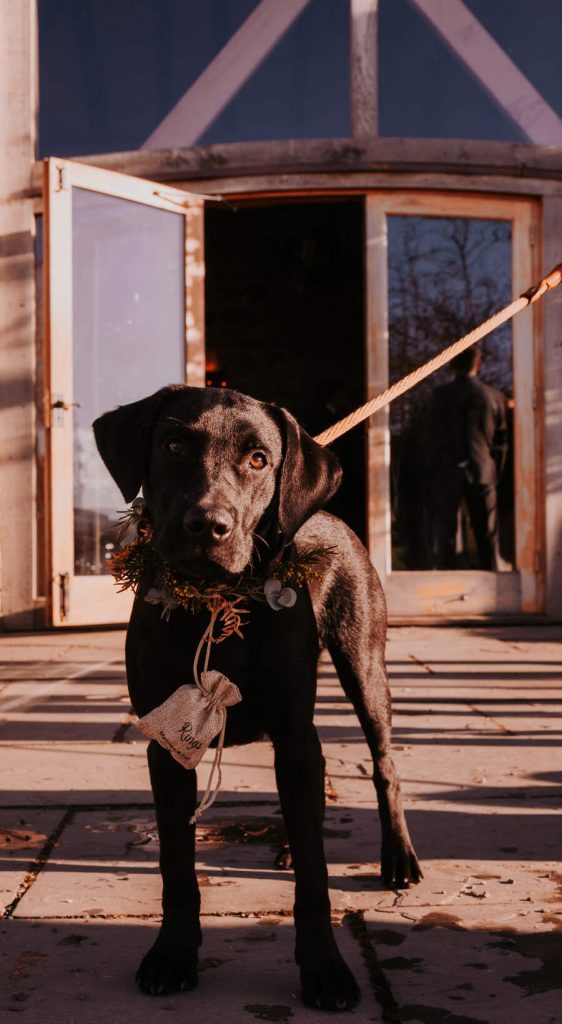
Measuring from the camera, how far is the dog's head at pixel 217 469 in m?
2.00

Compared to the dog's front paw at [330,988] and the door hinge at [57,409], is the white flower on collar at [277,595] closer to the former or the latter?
the dog's front paw at [330,988]

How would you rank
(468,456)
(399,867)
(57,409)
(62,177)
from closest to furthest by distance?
(399,867) → (57,409) → (62,177) → (468,456)

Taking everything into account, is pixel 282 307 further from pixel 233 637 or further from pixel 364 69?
pixel 233 637

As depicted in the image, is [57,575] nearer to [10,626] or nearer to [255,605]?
[10,626]

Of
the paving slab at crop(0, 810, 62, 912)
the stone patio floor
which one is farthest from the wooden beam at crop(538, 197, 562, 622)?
the paving slab at crop(0, 810, 62, 912)

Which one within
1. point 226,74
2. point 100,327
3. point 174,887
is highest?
point 226,74

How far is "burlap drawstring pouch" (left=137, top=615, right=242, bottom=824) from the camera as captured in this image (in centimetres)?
195

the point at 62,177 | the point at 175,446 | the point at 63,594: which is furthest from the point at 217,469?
the point at 62,177

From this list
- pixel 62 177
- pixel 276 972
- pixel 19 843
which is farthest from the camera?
pixel 62 177

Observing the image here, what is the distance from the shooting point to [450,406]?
829cm

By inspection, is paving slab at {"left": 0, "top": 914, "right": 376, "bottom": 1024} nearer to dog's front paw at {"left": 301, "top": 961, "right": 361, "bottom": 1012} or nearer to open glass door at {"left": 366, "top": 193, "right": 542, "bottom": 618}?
dog's front paw at {"left": 301, "top": 961, "right": 361, "bottom": 1012}

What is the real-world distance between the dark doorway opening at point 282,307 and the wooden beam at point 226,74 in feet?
14.5

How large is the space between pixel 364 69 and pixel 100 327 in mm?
2621

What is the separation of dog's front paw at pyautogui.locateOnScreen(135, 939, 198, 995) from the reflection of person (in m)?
6.10
